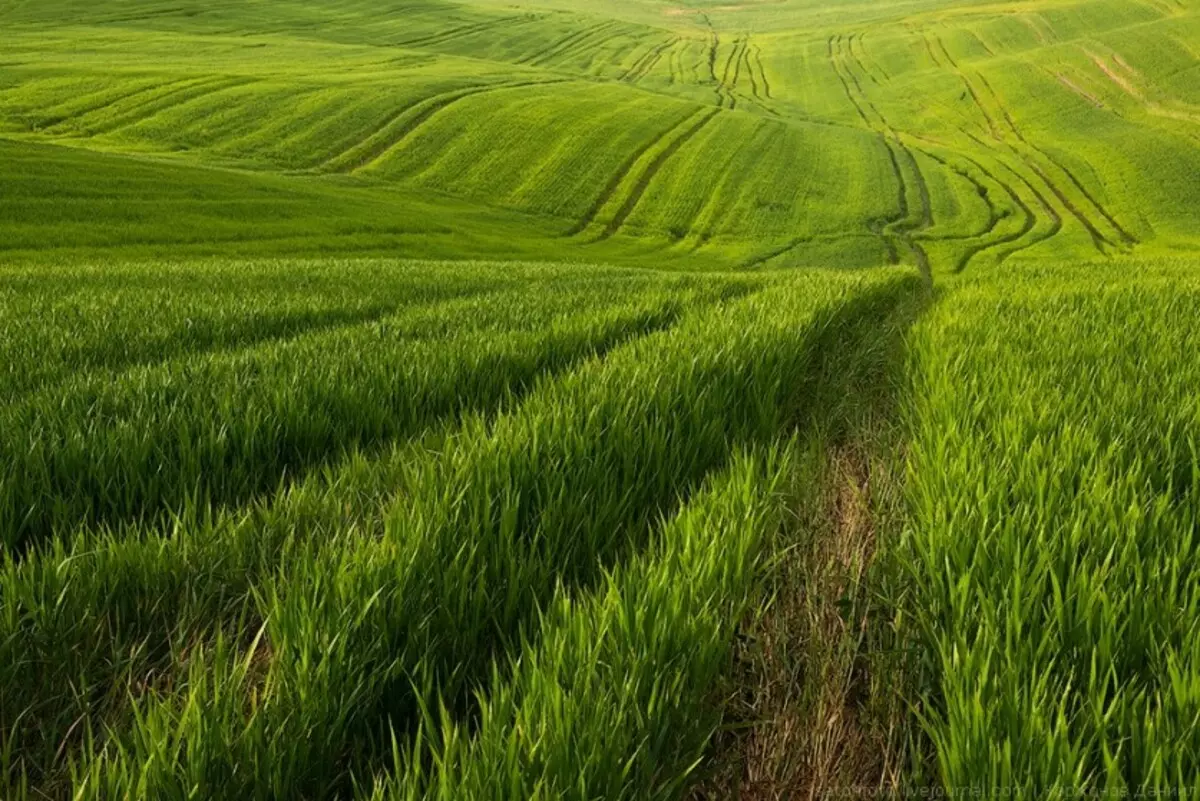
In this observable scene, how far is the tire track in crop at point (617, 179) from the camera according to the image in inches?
1843

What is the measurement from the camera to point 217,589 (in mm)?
1974

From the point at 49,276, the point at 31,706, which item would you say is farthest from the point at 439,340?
the point at 49,276

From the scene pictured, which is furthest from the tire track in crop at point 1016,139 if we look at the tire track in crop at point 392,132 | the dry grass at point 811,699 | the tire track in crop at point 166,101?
the tire track in crop at point 166,101

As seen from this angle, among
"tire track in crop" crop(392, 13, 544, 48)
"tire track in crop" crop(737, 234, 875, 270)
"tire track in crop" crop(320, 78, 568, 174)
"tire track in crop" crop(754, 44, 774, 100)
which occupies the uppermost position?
"tire track in crop" crop(392, 13, 544, 48)

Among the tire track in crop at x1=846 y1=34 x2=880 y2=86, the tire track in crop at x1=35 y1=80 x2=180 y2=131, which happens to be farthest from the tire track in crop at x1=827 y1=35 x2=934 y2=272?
the tire track in crop at x1=35 y1=80 x2=180 y2=131

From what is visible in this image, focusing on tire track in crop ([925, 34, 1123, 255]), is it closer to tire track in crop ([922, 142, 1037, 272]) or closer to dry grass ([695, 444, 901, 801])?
tire track in crop ([922, 142, 1037, 272])

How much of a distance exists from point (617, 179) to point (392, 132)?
1760cm

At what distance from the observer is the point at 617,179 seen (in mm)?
53062

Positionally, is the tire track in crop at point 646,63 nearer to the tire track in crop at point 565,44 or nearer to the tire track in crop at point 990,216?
the tire track in crop at point 565,44

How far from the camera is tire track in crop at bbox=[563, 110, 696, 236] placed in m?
46.8

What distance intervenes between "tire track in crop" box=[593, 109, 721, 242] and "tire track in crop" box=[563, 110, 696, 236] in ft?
3.74

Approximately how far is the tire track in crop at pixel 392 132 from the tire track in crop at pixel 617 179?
617 inches

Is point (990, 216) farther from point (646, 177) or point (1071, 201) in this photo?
point (646, 177)

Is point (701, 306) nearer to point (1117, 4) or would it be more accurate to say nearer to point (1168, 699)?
point (1168, 699)
